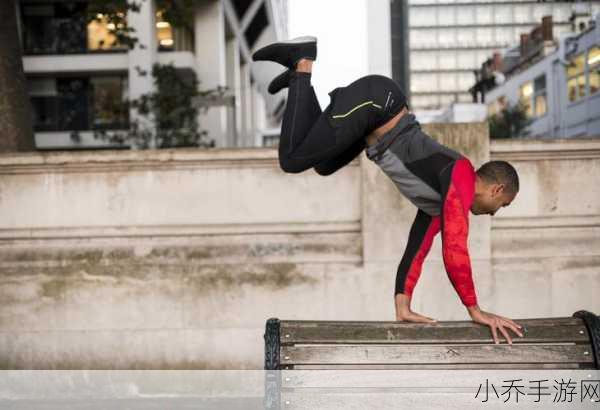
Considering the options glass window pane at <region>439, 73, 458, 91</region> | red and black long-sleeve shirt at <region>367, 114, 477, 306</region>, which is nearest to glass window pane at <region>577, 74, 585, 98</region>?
red and black long-sleeve shirt at <region>367, 114, 477, 306</region>

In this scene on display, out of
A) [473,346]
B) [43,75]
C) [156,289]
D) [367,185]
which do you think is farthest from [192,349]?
[43,75]

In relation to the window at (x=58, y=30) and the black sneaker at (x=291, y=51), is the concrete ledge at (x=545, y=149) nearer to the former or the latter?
the black sneaker at (x=291, y=51)

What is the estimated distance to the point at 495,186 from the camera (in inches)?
148

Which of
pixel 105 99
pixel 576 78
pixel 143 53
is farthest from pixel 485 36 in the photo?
pixel 143 53

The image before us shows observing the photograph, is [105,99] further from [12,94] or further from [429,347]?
[429,347]

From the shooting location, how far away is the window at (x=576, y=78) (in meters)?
39.1

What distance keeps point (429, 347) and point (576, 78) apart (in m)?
41.8

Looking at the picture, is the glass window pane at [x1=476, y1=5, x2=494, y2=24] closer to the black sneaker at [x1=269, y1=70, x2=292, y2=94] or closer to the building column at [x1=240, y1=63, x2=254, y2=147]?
the building column at [x1=240, y1=63, x2=254, y2=147]

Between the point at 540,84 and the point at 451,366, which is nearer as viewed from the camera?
the point at 451,366

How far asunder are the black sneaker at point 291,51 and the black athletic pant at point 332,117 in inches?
4.0

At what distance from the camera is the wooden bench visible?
3.11 m

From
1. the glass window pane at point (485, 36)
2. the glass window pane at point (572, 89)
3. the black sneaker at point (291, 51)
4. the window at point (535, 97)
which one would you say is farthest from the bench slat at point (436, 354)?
the glass window pane at point (485, 36)

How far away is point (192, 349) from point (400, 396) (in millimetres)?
3776

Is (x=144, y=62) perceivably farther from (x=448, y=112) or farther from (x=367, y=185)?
(x=448, y=112)
